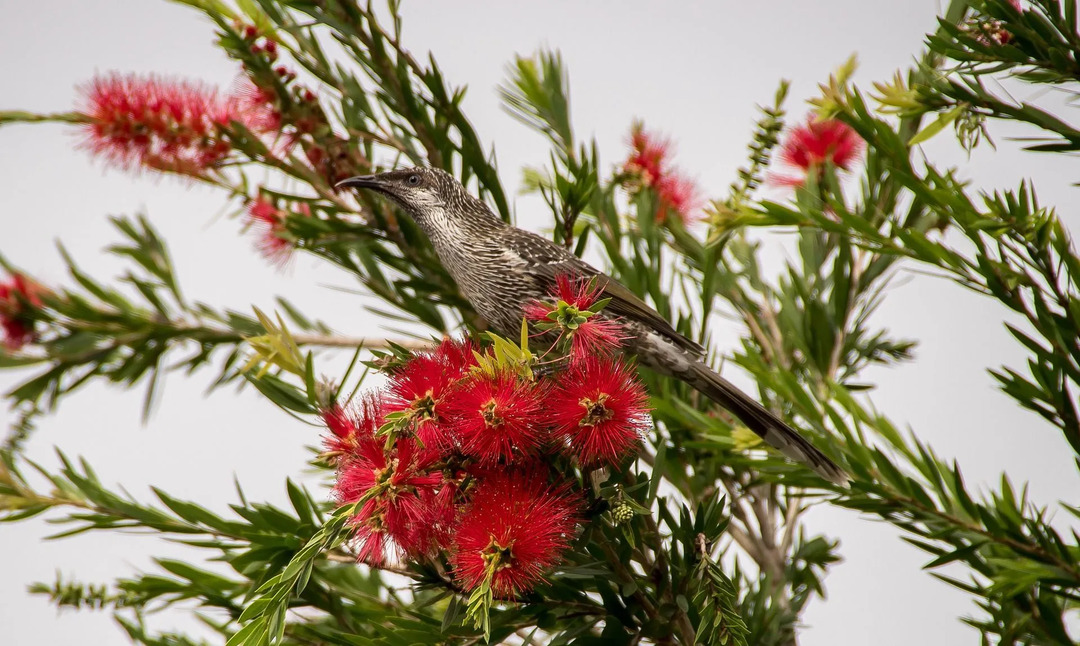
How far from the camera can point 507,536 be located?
2.95ft

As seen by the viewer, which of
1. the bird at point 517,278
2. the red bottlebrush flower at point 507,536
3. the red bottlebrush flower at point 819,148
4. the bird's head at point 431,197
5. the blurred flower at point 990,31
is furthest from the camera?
the red bottlebrush flower at point 819,148

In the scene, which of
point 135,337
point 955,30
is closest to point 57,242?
point 135,337

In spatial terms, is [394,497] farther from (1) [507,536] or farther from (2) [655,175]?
(2) [655,175]

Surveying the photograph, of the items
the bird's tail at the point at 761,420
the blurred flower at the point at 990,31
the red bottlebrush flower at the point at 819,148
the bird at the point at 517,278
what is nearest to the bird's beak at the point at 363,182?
the bird at the point at 517,278

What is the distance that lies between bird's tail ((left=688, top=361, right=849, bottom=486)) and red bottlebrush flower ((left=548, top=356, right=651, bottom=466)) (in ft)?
1.79

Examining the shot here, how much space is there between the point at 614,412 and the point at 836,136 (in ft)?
4.21

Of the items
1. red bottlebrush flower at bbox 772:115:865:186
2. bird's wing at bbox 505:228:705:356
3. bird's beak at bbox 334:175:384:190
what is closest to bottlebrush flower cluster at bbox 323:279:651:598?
bird's wing at bbox 505:228:705:356

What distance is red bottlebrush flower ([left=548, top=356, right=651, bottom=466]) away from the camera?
94 centimetres

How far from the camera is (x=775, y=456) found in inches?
53.4

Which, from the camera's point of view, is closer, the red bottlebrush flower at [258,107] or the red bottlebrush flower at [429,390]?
the red bottlebrush flower at [429,390]

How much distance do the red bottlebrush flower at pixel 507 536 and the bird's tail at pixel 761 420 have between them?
606mm

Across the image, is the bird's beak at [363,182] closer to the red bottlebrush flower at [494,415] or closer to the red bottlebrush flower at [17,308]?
the red bottlebrush flower at [17,308]

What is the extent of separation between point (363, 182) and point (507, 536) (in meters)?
0.94

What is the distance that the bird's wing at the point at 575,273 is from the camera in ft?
5.15
